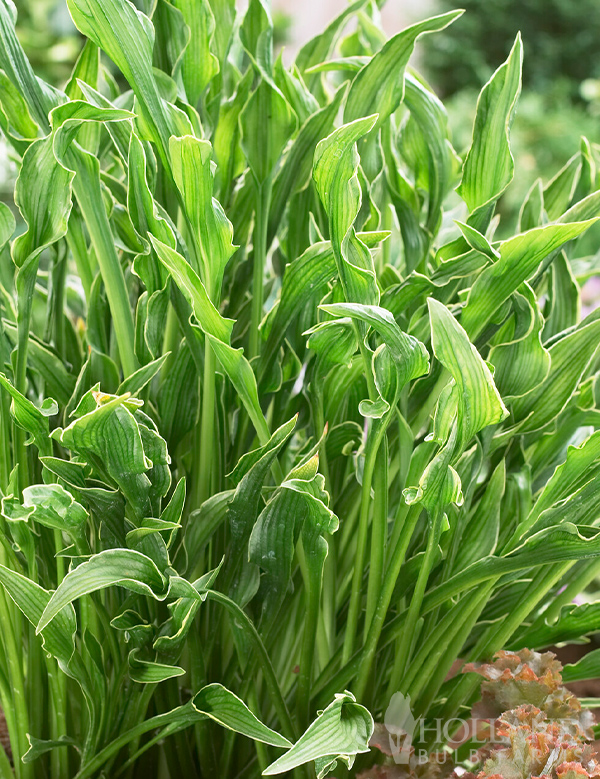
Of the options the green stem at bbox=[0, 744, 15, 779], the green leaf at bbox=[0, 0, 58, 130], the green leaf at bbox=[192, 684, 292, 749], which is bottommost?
the green stem at bbox=[0, 744, 15, 779]

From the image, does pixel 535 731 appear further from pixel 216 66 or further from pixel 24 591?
pixel 216 66

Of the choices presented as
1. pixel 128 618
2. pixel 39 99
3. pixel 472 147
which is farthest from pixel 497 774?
pixel 39 99

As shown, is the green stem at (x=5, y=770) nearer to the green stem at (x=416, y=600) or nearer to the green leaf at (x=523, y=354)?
the green stem at (x=416, y=600)

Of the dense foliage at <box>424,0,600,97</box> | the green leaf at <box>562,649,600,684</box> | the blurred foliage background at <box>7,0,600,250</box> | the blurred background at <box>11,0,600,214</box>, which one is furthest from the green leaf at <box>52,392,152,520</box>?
the dense foliage at <box>424,0,600,97</box>

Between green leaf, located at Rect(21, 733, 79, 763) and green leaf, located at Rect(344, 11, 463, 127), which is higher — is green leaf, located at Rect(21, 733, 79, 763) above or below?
below

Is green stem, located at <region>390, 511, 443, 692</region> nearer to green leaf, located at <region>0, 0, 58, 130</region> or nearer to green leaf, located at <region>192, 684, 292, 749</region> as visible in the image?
green leaf, located at <region>192, 684, 292, 749</region>

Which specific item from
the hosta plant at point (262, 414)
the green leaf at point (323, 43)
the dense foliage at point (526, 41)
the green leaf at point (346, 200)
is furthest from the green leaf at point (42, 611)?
the dense foliage at point (526, 41)

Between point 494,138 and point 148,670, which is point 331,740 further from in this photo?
point 494,138
